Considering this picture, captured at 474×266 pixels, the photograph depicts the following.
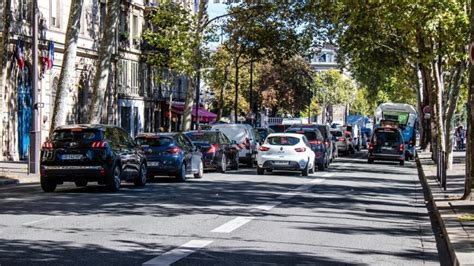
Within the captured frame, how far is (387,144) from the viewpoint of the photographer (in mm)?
44031

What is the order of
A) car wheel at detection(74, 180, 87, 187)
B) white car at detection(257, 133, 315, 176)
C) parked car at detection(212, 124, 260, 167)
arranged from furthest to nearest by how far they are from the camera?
parked car at detection(212, 124, 260, 167) < white car at detection(257, 133, 315, 176) < car wheel at detection(74, 180, 87, 187)

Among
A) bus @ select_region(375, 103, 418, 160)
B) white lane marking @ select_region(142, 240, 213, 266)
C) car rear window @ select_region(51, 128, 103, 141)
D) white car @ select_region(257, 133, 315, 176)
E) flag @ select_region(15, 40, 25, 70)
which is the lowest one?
white lane marking @ select_region(142, 240, 213, 266)

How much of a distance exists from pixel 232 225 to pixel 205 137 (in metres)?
17.9

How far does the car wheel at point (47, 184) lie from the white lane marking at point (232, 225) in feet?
24.8

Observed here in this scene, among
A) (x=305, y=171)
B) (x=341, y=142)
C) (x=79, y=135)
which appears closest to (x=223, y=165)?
(x=305, y=171)

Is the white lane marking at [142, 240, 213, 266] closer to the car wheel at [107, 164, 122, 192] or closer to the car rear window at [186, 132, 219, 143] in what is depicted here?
the car wheel at [107, 164, 122, 192]

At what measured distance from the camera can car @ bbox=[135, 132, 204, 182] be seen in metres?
25.1

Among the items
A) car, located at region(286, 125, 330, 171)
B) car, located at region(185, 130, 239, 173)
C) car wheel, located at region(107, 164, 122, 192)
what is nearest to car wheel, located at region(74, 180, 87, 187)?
car wheel, located at region(107, 164, 122, 192)

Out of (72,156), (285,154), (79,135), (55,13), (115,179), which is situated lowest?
(115,179)

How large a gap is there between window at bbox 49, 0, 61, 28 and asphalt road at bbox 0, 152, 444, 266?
18.7 metres

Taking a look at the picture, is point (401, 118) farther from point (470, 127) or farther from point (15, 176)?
point (470, 127)

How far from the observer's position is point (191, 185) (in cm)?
2370

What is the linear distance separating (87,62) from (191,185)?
21859 millimetres

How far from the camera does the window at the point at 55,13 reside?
39375 mm
